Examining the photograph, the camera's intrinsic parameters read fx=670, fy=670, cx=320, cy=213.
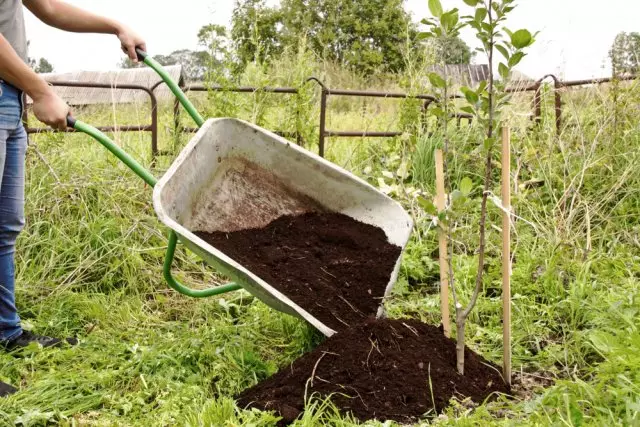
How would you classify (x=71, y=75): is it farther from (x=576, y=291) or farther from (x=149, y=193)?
(x=576, y=291)

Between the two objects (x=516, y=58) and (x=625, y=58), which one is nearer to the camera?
(x=516, y=58)

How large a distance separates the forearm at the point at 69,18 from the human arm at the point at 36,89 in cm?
67

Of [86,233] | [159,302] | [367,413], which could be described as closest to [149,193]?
[86,233]

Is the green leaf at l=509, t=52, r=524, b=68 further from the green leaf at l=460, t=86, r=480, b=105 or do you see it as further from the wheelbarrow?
the wheelbarrow

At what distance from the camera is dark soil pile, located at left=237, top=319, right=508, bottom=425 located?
92.4 inches

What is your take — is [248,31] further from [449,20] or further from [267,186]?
[449,20]

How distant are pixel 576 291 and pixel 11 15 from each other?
282 centimetres

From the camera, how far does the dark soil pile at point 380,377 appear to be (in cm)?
235

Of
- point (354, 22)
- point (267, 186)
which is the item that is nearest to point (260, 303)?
point (267, 186)

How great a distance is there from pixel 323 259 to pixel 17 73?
1478 millimetres

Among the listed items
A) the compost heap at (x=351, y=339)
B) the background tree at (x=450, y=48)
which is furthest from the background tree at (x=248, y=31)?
the compost heap at (x=351, y=339)

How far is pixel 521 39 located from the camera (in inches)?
83.0

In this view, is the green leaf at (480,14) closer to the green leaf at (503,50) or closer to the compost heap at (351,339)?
the green leaf at (503,50)

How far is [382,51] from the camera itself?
110 feet
